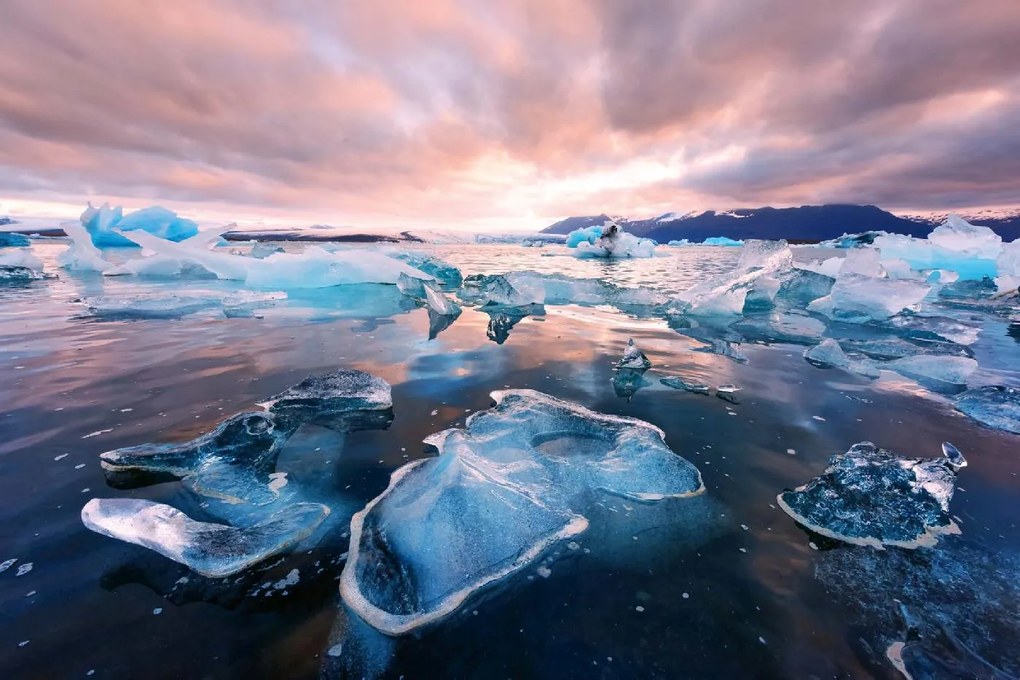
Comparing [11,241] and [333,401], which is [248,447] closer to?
[333,401]

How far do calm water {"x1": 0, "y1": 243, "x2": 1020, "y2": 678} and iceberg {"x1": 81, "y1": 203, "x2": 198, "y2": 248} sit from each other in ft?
75.5

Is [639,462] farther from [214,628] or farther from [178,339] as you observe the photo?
[178,339]

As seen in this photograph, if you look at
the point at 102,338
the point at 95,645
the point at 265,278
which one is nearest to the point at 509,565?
the point at 95,645

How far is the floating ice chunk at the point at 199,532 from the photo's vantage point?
1.99 m

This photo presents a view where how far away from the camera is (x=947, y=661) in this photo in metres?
1.59

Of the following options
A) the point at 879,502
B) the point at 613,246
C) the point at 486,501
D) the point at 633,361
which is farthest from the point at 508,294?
the point at 613,246

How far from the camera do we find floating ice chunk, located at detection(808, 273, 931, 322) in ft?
26.3

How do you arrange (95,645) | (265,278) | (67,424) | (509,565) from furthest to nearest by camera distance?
(265,278)
(67,424)
(509,565)
(95,645)

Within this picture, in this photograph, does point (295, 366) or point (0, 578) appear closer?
point (0, 578)

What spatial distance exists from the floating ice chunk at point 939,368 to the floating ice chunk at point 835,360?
0.99 ft

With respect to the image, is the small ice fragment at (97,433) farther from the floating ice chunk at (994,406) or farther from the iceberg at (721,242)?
the iceberg at (721,242)

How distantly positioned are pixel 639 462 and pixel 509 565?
4.04 feet

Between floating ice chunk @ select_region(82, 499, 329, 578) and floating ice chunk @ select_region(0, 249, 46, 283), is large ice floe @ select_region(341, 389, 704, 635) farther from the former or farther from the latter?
floating ice chunk @ select_region(0, 249, 46, 283)

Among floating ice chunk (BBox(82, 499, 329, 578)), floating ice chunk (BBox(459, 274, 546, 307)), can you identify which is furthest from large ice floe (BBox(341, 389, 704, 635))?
floating ice chunk (BBox(459, 274, 546, 307))
